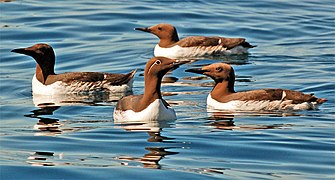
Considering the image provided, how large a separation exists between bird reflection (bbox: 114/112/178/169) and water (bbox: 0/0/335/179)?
2 centimetres

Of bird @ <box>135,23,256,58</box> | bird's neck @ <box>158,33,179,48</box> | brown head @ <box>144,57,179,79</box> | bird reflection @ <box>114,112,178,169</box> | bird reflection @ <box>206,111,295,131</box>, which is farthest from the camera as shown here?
bird's neck @ <box>158,33,179,48</box>

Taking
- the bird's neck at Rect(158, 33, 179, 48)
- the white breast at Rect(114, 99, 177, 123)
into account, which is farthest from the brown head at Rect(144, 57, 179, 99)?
the bird's neck at Rect(158, 33, 179, 48)

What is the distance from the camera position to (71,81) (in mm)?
19531

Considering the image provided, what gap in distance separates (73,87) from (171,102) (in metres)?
2.73

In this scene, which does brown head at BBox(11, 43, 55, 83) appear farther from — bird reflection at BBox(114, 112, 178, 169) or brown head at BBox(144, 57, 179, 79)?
brown head at BBox(144, 57, 179, 79)

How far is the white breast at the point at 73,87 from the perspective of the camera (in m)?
19.5

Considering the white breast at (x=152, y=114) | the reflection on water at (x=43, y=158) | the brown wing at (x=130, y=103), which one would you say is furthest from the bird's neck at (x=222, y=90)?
the reflection on water at (x=43, y=158)

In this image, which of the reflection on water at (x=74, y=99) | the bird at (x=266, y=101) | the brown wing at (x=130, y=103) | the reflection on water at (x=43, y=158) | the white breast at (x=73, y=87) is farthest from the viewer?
the white breast at (x=73, y=87)

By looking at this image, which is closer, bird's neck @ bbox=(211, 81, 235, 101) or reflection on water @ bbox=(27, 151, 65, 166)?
reflection on water @ bbox=(27, 151, 65, 166)

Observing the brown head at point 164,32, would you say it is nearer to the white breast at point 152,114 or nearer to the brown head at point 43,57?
the brown head at point 43,57

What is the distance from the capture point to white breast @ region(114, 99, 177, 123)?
15.0 metres

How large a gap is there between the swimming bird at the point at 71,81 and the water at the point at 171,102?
1.18ft

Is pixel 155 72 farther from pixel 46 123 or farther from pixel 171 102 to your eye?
pixel 171 102

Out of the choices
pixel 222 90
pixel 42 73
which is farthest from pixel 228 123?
pixel 42 73
